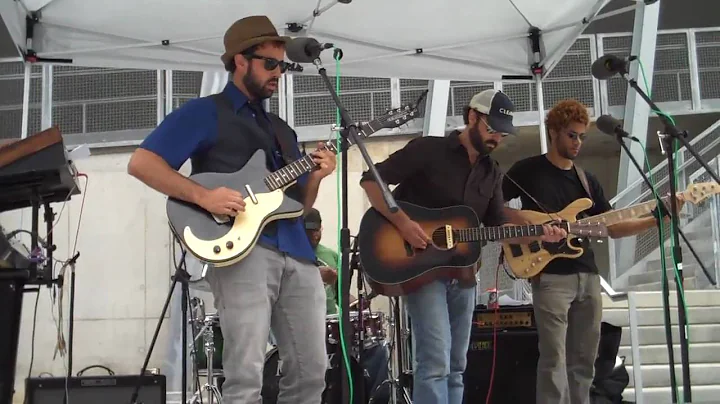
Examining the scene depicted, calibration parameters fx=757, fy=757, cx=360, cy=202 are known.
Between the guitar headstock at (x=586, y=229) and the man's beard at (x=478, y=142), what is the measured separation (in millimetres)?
618

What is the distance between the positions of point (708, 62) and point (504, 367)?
751 centimetres

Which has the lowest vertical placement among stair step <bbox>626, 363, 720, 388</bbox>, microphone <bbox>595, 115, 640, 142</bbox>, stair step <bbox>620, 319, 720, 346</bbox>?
stair step <bbox>626, 363, 720, 388</bbox>

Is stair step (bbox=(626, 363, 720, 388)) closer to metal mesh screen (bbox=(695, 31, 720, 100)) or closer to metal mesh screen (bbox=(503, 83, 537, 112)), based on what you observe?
metal mesh screen (bbox=(503, 83, 537, 112))

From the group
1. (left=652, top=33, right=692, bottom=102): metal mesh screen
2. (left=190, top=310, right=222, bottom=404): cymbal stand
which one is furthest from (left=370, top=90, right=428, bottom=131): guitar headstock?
(left=652, top=33, right=692, bottom=102): metal mesh screen

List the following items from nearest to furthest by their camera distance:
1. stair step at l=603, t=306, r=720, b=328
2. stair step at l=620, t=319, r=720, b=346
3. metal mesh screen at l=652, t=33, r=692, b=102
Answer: stair step at l=620, t=319, r=720, b=346 → stair step at l=603, t=306, r=720, b=328 → metal mesh screen at l=652, t=33, r=692, b=102

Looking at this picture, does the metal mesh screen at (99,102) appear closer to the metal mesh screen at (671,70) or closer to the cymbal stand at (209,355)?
the cymbal stand at (209,355)

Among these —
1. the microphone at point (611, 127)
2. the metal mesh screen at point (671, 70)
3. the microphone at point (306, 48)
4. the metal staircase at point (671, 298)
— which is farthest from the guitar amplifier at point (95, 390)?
the metal mesh screen at point (671, 70)

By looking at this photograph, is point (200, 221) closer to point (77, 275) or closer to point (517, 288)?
point (517, 288)

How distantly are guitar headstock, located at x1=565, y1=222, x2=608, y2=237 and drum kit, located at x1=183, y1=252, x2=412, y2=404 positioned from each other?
3.47 feet

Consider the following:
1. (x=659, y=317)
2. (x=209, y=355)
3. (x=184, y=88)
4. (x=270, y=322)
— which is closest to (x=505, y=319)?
(x=209, y=355)

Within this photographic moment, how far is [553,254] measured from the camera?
12.6ft

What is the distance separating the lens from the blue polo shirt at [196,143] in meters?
2.63

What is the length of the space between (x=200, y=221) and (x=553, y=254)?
6.51 ft

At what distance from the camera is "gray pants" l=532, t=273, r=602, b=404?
12.2ft
